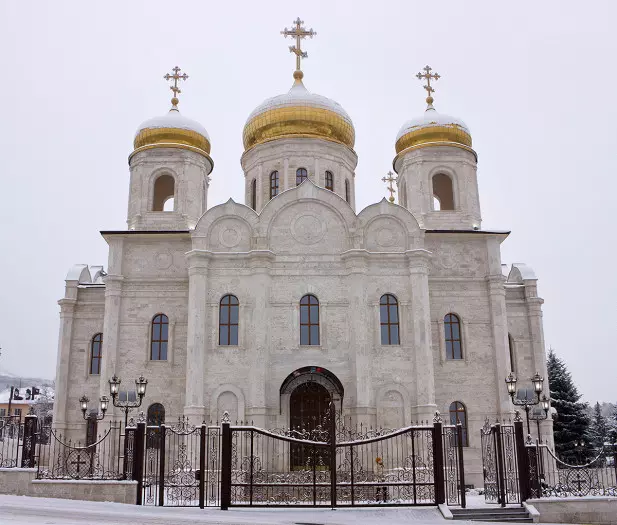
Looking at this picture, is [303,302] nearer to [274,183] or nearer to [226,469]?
[274,183]

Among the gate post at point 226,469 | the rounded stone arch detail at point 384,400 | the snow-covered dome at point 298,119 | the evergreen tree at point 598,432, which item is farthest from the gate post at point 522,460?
the evergreen tree at point 598,432

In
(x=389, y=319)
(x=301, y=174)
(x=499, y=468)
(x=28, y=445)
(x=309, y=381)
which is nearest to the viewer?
(x=499, y=468)

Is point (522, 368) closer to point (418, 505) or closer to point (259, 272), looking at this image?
point (259, 272)

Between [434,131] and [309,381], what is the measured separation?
11.5m

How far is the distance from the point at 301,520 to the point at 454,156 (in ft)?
59.7

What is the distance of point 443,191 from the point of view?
94.9ft

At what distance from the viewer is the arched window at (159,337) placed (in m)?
24.5

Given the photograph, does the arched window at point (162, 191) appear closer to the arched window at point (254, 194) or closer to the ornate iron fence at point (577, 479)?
the arched window at point (254, 194)

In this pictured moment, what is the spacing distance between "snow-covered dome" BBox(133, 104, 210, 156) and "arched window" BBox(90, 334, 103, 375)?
25.0 ft

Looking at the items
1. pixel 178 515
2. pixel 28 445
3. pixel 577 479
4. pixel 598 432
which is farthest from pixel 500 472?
pixel 598 432

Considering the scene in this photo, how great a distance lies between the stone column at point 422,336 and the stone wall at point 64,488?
1053 cm

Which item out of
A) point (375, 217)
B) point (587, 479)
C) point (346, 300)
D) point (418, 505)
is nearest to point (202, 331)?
point (346, 300)

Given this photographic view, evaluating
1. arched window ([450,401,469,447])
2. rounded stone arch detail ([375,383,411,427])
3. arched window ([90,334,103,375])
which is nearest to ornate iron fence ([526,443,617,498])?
rounded stone arch detail ([375,383,411,427])

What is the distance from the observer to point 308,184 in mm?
24547
